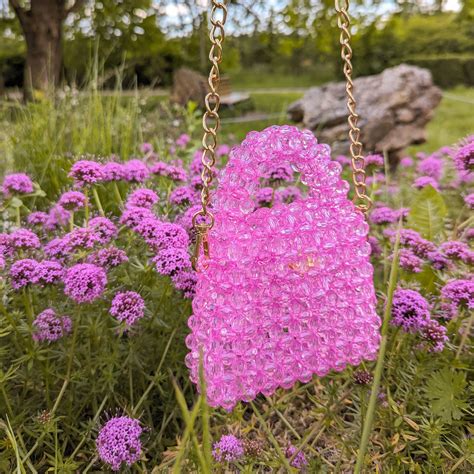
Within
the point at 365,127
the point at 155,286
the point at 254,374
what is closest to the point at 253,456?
the point at 254,374

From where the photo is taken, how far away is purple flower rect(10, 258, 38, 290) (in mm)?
1486

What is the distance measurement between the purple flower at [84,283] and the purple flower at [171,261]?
17 cm

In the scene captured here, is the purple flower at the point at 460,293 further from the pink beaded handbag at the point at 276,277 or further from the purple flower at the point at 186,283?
the purple flower at the point at 186,283

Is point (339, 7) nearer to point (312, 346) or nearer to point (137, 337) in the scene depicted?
point (312, 346)

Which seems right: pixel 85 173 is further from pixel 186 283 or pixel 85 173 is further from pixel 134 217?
pixel 186 283

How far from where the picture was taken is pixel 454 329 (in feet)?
6.19

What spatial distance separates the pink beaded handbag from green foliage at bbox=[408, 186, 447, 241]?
1.03m

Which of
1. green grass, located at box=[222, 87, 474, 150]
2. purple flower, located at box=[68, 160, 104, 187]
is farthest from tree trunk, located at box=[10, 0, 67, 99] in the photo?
purple flower, located at box=[68, 160, 104, 187]

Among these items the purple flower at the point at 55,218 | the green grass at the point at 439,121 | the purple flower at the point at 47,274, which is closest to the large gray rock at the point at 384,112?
the green grass at the point at 439,121

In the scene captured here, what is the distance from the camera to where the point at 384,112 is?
4887 mm

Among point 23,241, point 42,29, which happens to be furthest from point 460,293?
Answer: point 42,29

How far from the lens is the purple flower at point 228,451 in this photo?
53.7 inches

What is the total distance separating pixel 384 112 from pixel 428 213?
2.77 m

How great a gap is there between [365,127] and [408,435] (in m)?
3.77
